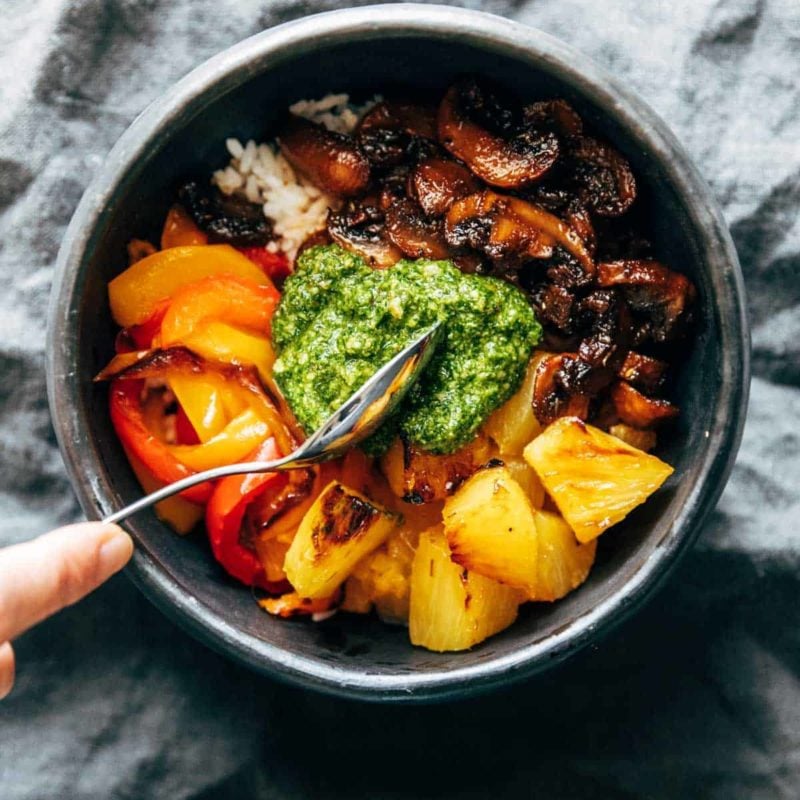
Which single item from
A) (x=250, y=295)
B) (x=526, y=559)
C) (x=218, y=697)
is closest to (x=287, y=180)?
(x=250, y=295)

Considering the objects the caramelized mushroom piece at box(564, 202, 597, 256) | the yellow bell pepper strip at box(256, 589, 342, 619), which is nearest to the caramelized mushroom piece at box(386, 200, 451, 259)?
the caramelized mushroom piece at box(564, 202, 597, 256)

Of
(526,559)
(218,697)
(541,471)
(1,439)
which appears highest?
(541,471)

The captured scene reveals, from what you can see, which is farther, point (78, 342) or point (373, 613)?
point (373, 613)

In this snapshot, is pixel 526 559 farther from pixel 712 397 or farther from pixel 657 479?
pixel 712 397

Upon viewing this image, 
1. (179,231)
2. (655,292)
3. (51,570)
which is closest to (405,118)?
(179,231)

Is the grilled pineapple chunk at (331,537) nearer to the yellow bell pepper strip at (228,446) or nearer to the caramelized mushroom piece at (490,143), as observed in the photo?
the yellow bell pepper strip at (228,446)

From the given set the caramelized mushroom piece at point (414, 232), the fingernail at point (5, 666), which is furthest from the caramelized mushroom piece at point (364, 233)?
the fingernail at point (5, 666)

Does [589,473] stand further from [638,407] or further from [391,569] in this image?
[391,569]

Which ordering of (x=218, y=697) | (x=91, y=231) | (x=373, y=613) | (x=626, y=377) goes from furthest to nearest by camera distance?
(x=218, y=697), (x=373, y=613), (x=626, y=377), (x=91, y=231)
